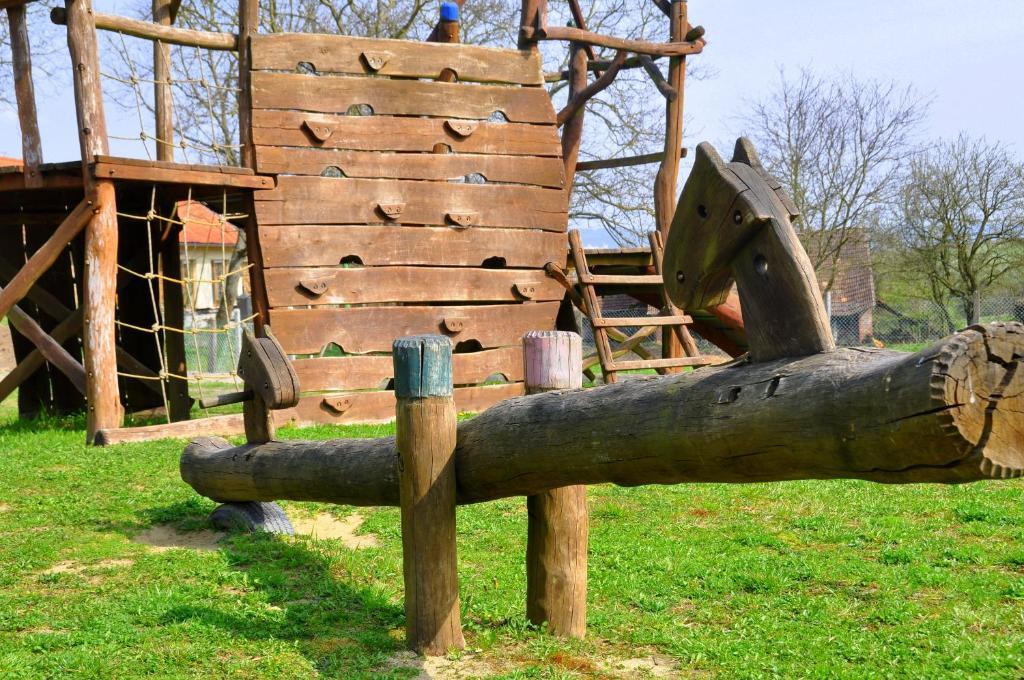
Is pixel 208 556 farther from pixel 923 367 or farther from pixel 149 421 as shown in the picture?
pixel 149 421

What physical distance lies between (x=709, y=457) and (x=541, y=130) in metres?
9.23

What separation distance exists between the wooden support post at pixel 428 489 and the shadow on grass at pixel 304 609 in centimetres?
22

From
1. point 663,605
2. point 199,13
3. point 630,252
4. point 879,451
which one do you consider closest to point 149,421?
point 630,252

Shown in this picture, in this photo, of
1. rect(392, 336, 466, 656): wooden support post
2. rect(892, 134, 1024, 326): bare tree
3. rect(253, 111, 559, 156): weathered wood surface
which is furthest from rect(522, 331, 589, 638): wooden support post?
rect(892, 134, 1024, 326): bare tree

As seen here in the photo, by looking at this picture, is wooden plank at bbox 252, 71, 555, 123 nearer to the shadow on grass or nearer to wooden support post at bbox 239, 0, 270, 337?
wooden support post at bbox 239, 0, 270, 337

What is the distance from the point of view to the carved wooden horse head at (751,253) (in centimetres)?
310

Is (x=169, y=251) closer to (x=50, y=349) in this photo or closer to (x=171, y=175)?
(x=50, y=349)

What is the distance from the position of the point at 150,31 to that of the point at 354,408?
4.47 m

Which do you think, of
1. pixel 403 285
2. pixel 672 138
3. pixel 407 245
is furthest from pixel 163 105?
pixel 672 138

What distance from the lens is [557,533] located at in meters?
4.48

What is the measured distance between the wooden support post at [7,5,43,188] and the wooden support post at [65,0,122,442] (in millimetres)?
510

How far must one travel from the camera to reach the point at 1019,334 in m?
2.63

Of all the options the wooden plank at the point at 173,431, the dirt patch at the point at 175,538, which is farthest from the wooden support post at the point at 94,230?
the dirt patch at the point at 175,538

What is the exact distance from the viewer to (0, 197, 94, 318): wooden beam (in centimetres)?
950
